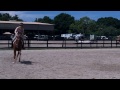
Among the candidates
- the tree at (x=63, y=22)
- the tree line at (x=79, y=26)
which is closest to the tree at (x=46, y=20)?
the tree line at (x=79, y=26)

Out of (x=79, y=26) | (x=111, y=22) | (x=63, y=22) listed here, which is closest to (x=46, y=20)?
(x=63, y=22)

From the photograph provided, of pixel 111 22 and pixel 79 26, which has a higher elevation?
pixel 111 22

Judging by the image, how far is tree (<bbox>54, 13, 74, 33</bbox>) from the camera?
12444 centimetres

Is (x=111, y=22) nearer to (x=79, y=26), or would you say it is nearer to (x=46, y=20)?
(x=79, y=26)

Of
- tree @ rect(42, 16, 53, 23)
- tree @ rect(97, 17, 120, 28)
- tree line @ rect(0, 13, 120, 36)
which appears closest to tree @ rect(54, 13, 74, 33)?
tree line @ rect(0, 13, 120, 36)

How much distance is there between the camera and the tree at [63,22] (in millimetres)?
124438

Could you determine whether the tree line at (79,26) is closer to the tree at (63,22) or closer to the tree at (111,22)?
the tree at (63,22)

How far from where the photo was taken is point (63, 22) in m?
128

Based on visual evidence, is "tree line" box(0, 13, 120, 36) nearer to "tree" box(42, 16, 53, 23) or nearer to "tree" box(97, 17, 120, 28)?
"tree" box(42, 16, 53, 23)

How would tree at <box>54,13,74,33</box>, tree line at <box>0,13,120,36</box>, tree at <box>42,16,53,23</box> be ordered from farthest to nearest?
tree at <box>42,16,53,23</box> → tree at <box>54,13,74,33</box> → tree line at <box>0,13,120,36</box>
